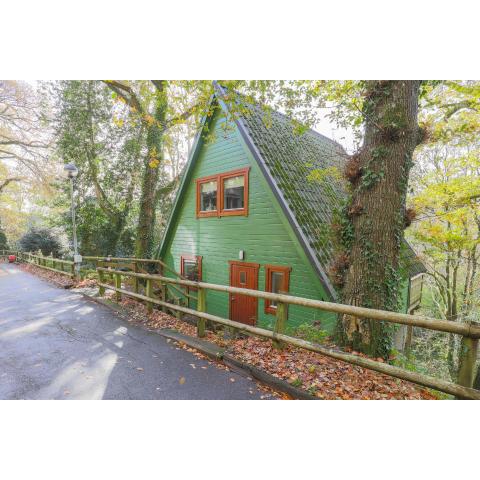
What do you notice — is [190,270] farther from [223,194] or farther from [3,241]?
[3,241]

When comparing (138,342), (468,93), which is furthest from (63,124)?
(468,93)

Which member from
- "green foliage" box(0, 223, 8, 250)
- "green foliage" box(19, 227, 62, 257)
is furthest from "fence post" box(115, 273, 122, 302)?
"green foliage" box(0, 223, 8, 250)

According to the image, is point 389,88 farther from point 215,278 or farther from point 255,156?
point 215,278

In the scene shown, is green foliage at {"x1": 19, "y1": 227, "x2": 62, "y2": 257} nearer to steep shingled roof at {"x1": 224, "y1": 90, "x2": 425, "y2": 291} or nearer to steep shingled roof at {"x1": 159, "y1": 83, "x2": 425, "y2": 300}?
steep shingled roof at {"x1": 159, "y1": 83, "x2": 425, "y2": 300}

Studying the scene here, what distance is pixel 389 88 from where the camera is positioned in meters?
3.68

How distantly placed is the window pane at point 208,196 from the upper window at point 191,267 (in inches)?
66.8

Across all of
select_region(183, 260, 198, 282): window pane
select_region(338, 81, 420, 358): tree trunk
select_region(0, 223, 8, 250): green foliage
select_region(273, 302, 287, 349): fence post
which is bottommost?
select_region(0, 223, 8, 250): green foliage

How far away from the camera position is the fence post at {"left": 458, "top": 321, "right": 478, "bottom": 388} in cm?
227

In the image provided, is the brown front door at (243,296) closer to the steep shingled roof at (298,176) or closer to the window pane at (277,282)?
the window pane at (277,282)

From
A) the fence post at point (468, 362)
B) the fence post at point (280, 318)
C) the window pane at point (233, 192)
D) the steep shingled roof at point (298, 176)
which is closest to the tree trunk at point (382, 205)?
the steep shingled roof at point (298, 176)

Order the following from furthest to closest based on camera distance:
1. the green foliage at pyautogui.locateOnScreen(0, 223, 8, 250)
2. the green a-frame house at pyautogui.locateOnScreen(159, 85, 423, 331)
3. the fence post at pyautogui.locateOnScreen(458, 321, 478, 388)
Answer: the green foliage at pyautogui.locateOnScreen(0, 223, 8, 250)
the green a-frame house at pyautogui.locateOnScreen(159, 85, 423, 331)
the fence post at pyautogui.locateOnScreen(458, 321, 478, 388)

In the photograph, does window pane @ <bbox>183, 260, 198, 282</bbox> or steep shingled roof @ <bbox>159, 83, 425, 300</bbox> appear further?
window pane @ <bbox>183, 260, 198, 282</bbox>

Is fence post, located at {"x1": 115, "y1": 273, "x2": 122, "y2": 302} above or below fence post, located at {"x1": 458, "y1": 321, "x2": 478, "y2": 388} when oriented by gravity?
below

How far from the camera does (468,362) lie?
2318mm
